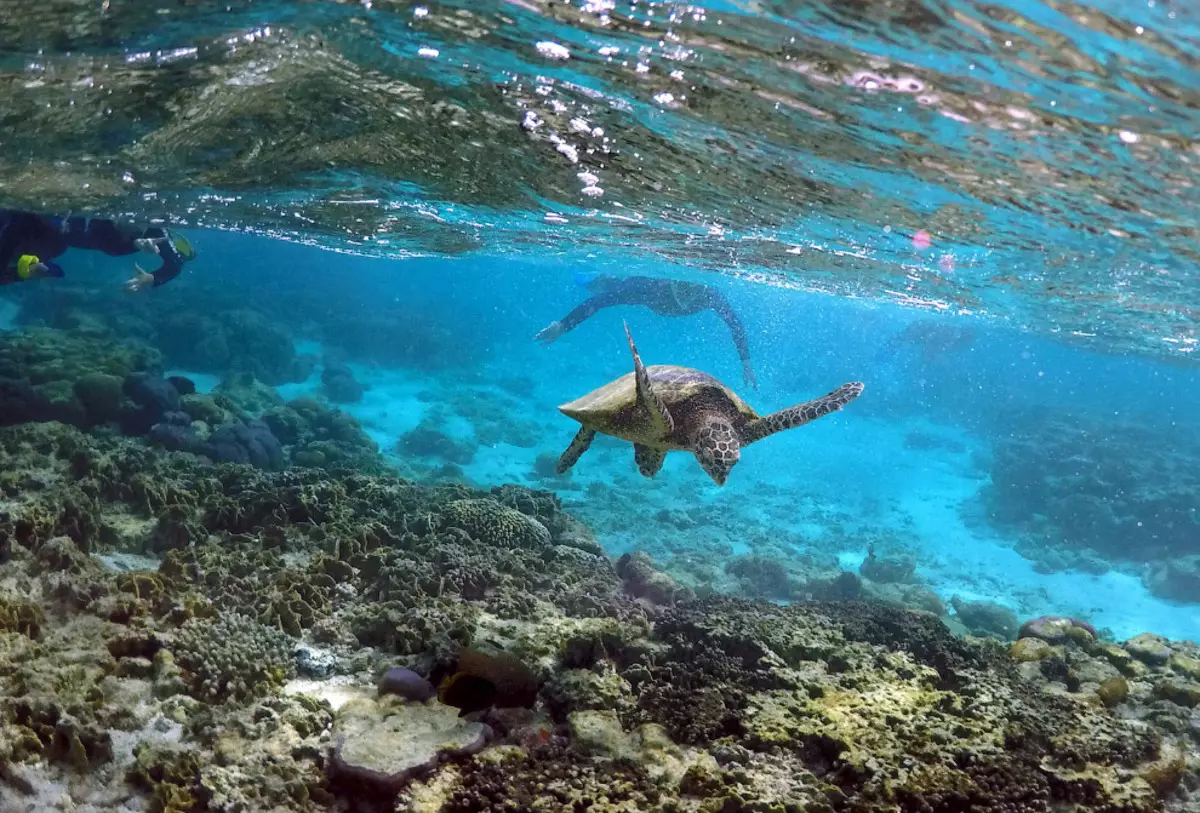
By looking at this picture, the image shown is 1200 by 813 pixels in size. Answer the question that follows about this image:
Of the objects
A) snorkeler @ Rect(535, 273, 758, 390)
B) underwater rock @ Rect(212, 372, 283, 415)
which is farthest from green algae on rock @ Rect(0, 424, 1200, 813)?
snorkeler @ Rect(535, 273, 758, 390)

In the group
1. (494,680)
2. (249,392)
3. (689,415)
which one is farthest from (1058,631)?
(249,392)

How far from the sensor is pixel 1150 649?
8.14m

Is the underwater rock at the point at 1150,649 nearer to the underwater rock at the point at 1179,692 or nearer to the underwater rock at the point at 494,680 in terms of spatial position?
the underwater rock at the point at 1179,692

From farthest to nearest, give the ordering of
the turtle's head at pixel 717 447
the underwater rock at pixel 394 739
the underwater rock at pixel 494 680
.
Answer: the turtle's head at pixel 717 447 < the underwater rock at pixel 494 680 < the underwater rock at pixel 394 739

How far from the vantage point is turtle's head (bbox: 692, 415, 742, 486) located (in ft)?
24.7

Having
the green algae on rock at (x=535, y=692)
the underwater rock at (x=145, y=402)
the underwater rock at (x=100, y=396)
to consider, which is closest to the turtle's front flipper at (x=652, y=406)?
the green algae on rock at (x=535, y=692)

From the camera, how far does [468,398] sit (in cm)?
3366

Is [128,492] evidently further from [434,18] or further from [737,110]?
[737,110]

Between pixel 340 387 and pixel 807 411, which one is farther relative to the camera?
pixel 340 387

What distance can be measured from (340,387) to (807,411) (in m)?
26.4

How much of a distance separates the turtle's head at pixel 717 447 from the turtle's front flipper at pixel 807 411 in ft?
2.16

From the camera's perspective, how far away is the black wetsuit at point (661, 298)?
25344 millimetres

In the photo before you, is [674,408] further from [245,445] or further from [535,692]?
[245,445]

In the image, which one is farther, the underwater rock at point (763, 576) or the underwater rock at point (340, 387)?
the underwater rock at point (340, 387)
